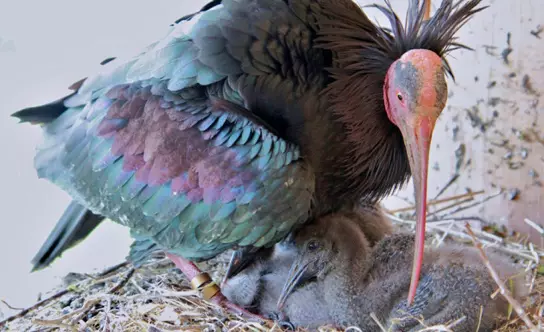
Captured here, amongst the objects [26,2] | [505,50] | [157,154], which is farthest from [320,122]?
[26,2]

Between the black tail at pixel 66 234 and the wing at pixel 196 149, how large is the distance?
255mm

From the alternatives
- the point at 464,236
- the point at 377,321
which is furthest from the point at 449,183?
the point at 377,321

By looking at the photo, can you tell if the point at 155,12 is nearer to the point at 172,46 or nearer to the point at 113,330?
the point at 172,46

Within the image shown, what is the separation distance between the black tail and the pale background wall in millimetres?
72

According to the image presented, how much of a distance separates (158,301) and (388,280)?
0.65 metres

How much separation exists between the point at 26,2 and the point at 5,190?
21.7 inches

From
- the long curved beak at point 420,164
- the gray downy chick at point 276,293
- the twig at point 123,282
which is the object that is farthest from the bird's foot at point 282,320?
the twig at point 123,282

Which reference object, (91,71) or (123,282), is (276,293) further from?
(91,71)

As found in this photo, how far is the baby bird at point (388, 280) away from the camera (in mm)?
1202

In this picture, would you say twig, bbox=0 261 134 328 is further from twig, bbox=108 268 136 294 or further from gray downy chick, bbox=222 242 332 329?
gray downy chick, bbox=222 242 332 329

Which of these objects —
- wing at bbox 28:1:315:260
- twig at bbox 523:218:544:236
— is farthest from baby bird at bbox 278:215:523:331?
twig at bbox 523:218:544:236

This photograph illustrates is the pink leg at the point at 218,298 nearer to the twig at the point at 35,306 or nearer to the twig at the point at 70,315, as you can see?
the twig at the point at 70,315

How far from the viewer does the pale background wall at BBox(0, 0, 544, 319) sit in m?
1.59

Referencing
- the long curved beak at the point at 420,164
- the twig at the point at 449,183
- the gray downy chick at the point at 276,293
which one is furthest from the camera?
the twig at the point at 449,183
